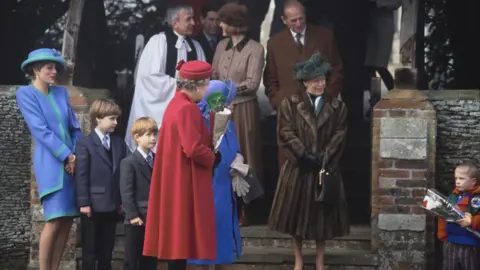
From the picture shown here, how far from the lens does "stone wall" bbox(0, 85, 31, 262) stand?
10430 mm

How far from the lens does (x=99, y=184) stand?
8734 mm

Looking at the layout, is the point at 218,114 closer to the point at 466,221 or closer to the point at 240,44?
the point at 466,221

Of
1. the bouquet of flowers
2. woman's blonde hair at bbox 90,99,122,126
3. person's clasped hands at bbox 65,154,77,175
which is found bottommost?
the bouquet of flowers

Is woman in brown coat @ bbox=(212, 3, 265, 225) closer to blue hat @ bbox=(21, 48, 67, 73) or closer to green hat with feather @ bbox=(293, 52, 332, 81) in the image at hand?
green hat with feather @ bbox=(293, 52, 332, 81)

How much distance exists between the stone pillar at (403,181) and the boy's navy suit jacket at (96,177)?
224 cm

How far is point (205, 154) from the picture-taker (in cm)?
784

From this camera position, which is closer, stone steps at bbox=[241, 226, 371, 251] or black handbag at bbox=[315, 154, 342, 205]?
black handbag at bbox=[315, 154, 342, 205]

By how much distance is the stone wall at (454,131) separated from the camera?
31.9 feet

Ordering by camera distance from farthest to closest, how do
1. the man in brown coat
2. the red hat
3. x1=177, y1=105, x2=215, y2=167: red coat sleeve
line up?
the man in brown coat < the red hat < x1=177, y1=105, x2=215, y2=167: red coat sleeve

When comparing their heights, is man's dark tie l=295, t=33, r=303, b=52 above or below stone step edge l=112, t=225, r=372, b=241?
above

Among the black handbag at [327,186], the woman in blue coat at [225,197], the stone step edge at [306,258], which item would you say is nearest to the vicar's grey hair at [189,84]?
the woman in blue coat at [225,197]

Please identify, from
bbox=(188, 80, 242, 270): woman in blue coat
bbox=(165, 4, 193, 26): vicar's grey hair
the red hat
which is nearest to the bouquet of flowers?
bbox=(188, 80, 242, 270): woman in blue coat

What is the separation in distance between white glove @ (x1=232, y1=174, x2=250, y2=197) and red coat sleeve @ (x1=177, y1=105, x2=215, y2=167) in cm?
68

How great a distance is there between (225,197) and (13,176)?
2798 mm
